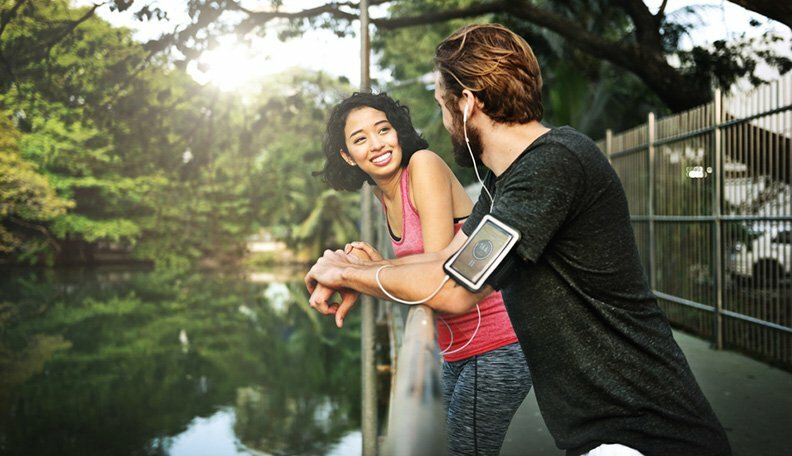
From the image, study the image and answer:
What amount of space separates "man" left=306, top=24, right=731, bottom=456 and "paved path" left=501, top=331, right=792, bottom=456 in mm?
2846

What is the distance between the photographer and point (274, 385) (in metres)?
15.0

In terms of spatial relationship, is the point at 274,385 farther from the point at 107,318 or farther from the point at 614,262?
the point at 614,262

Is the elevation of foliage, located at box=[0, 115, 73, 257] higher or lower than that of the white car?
higher

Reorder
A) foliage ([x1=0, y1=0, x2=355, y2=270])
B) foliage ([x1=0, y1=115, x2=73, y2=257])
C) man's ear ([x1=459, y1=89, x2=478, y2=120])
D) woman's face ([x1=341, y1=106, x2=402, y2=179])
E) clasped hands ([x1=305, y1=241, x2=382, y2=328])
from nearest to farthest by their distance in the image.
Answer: man's ear ([x1=459, y1=89, x2=478, y2=120]) < clasped hands ([x1=305, y1=241, x2=382, y2=328]) < woman's face ([x1=341, y1=106, x2=402, y2=179]) < foliage ([x1=0, y1=0, x2=355, y2=270]) < foliage ([x1=0, y1=115, x2=73, y2=257])

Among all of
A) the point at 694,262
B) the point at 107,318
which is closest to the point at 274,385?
the point at 694,262

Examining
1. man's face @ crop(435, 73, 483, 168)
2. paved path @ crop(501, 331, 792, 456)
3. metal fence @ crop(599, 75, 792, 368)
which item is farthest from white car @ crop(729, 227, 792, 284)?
man's face @ crop(435, 73, 483, 168)

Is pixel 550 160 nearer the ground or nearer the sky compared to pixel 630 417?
nearer the sky

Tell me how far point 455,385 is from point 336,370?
1432 centimetres

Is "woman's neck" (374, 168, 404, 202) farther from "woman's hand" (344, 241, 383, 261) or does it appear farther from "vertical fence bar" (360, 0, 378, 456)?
"vertical fence bar" (360, 0, 378, 456)

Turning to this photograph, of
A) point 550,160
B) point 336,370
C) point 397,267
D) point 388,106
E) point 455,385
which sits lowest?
point 336,370

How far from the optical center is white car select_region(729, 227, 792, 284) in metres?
6.20

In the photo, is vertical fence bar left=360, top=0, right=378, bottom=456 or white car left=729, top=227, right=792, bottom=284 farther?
white car left=729, top=227, right=792, bottom=284

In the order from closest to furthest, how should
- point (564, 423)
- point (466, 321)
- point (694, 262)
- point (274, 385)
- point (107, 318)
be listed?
point (564, 423) < point (466, 321) < point (694, 262) < point (274, 385) < point (107, 318)

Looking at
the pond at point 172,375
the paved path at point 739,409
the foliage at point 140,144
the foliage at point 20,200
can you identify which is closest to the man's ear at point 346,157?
the paved path at point 739,409
